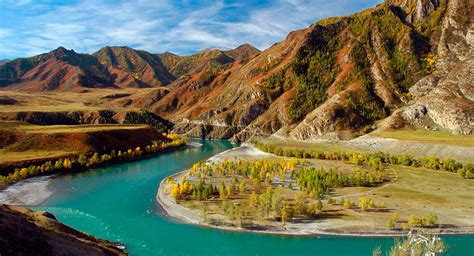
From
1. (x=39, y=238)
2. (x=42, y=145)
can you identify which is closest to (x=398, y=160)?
(x=39, y=238)

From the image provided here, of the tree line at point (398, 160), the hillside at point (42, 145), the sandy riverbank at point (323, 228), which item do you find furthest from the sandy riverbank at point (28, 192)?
the tree line at point (398, 160)

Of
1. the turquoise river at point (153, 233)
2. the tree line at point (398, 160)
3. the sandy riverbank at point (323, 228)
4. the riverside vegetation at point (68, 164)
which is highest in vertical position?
the tree line at point (398, 160)

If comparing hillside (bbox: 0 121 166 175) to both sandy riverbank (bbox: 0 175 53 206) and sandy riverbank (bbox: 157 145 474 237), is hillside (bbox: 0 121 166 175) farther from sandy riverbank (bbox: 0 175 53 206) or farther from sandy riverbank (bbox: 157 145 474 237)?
sandy riverbank (bbox: 157 145 474 237)

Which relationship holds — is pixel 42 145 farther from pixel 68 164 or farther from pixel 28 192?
pixel 28 192

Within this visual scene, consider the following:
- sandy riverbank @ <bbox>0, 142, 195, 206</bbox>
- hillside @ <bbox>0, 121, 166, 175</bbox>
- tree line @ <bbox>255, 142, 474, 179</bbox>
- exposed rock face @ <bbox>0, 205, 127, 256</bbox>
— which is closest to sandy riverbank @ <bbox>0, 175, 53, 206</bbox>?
sandy riverbank @ <bbox>0, 142, 195, 206</bbox>

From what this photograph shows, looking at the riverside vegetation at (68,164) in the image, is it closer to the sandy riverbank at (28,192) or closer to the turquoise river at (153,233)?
the sandy riverbank at (28,192)
